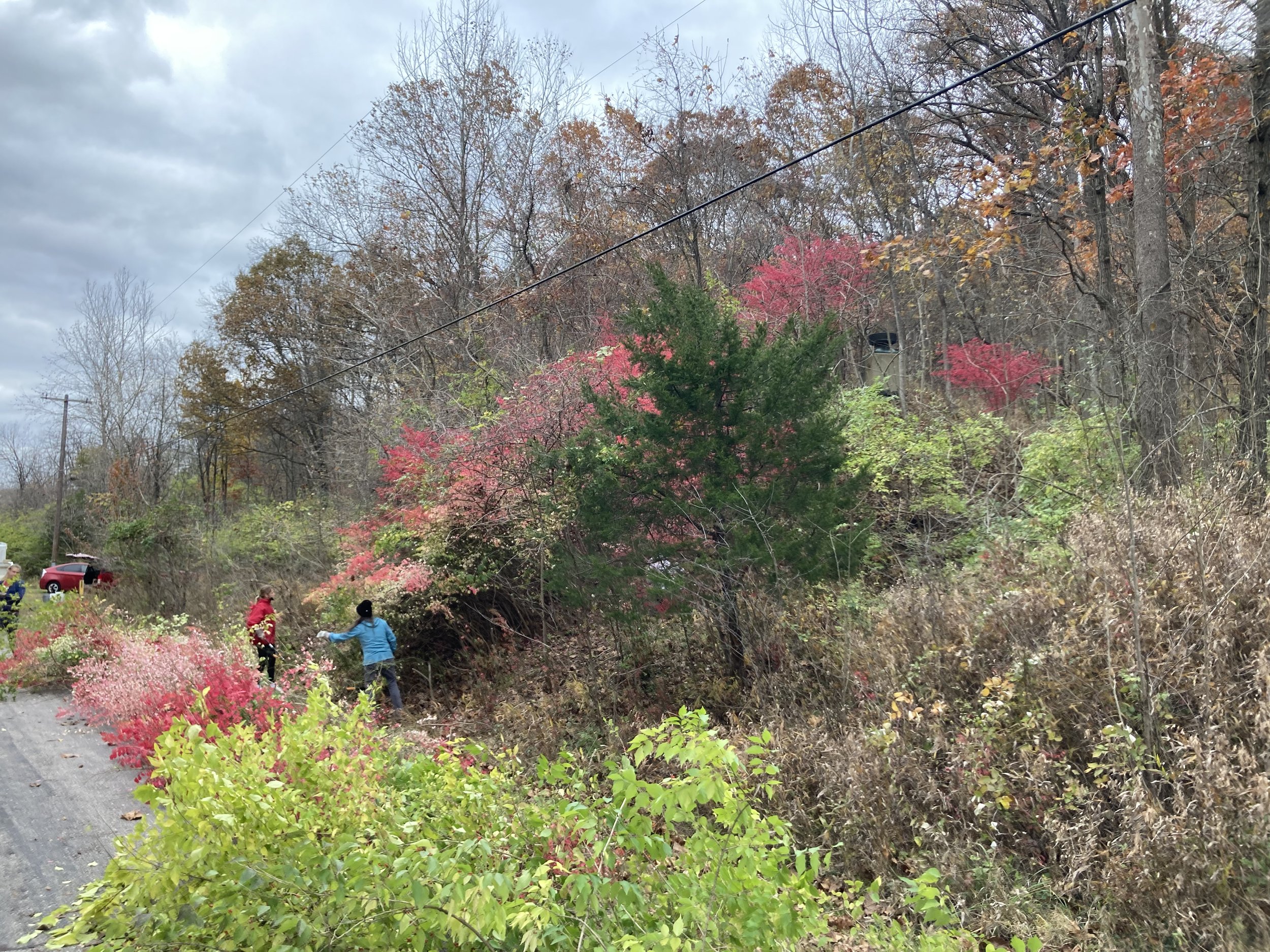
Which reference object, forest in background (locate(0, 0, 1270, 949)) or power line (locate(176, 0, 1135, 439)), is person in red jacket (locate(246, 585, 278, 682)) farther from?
power line (locate(176, 0, 1135, 439))

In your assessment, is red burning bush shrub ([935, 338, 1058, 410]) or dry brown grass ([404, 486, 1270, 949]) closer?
dry brown grass ([404, 486, 1270, 949])

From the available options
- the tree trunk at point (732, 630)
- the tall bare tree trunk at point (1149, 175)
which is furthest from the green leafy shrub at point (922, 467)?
the tall bare tree trunk at point (1149, 175)

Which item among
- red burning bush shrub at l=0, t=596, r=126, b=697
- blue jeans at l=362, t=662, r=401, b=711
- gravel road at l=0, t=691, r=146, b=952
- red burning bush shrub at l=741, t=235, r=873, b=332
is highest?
red burning bush shrub at l=741, t=235, r=873, b=332

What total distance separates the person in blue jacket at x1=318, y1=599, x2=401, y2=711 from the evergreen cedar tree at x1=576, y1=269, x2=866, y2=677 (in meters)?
3.27

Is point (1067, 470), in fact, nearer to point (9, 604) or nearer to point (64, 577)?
point (9, 604)

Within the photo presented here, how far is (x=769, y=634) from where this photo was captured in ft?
24.1

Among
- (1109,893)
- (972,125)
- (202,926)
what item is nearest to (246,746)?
(202,926)

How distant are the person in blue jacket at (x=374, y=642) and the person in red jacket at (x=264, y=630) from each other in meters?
1.30

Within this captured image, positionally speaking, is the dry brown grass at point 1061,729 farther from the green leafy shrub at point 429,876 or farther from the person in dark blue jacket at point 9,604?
the person in dark blue jacket at point 9,604

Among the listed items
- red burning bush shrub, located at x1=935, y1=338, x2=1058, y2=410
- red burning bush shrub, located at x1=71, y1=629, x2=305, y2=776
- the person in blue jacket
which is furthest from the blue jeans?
red burning bush shrub, located at x1=935, y1=338, x2=1058, y2=410

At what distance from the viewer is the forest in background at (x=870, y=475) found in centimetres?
462

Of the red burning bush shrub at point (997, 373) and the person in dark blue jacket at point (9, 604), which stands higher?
the red burning bush shrub at point (997, 373)

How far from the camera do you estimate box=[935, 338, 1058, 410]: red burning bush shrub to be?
52.2 feet

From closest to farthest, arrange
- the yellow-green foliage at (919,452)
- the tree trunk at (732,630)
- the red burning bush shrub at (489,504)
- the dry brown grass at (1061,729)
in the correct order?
the dry brown grass at (1061,729)
the tree trunk at (732,630)
the yellow-green foliage at (919,452)
the red burning bush shrub at (489,504)
